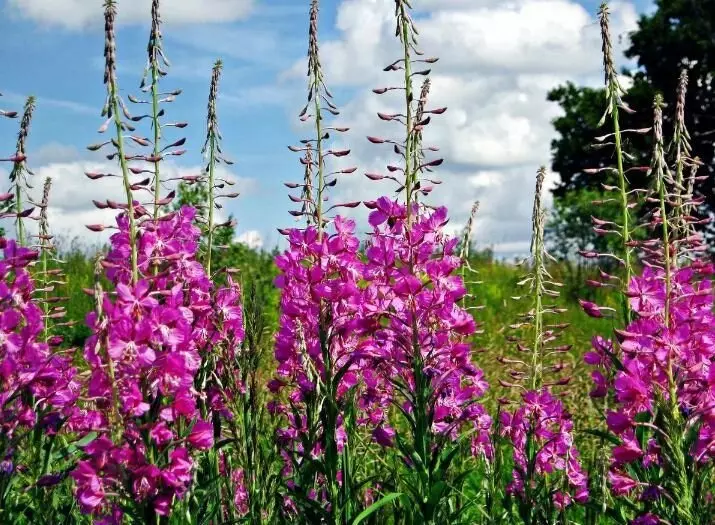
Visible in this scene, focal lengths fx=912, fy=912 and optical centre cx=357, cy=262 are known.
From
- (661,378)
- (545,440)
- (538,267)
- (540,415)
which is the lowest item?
(545,440)

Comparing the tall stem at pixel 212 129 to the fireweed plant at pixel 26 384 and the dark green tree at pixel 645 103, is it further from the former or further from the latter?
the dark green tree at pixel 645 103

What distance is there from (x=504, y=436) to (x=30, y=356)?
6.88 ft

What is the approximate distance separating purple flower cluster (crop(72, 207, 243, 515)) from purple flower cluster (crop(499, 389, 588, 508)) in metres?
1.55

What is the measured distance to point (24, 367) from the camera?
3.39 m

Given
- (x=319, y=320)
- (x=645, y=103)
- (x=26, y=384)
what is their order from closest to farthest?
(x=26, y=384), (x=319, y=320), (x=645, y=103)

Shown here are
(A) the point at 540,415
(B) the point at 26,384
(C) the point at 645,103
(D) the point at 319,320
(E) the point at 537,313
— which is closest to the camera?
(B) the point at 26,384

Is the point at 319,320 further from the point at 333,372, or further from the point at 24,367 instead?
the point at 24,367

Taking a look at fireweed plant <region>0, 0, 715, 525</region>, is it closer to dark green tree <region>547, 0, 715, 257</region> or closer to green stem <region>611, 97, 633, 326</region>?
green stem <region>611, 97, 633, 326</region>

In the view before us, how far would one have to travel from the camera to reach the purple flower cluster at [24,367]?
317 centimetres

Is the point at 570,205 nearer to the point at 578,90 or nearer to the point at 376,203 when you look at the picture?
the point at 578,90

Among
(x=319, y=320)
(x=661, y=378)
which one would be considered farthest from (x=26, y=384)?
(x=661, y=378)

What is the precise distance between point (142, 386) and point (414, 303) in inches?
42.7

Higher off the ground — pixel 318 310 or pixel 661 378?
pixel 318 310

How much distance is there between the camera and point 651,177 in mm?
3746
